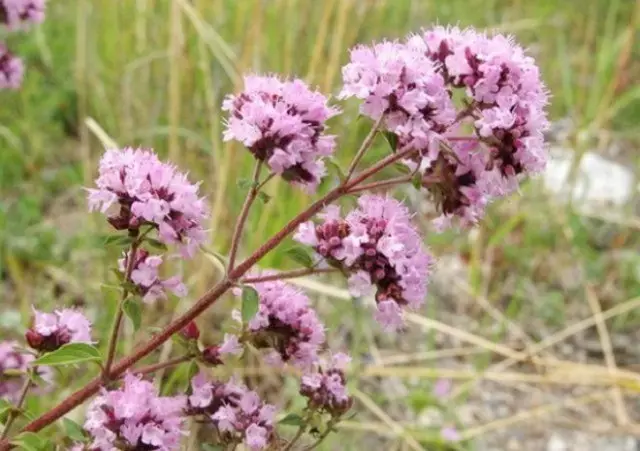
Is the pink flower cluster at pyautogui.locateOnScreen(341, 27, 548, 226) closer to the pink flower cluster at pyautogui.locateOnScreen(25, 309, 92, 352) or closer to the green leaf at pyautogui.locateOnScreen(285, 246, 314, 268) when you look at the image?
the green leaf at pyautogui.locateOnScreen(285, 246, 314, 268)

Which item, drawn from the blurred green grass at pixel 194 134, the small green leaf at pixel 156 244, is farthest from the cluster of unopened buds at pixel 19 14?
the small green leaf at pixel 156 244

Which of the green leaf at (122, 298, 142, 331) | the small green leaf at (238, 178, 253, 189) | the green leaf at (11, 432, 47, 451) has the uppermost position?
the small green leaf at (238, 178, 253, 189)

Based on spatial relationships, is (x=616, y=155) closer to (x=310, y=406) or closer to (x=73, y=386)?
(x=73, y=386)

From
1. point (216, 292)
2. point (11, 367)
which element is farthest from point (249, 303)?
point (11, 367)

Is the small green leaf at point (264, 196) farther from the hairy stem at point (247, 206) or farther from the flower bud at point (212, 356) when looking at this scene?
the flower bud at point (212, 356)

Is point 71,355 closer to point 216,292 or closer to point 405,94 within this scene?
point 216,292

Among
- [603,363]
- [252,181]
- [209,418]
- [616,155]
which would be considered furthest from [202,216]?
[616,155]

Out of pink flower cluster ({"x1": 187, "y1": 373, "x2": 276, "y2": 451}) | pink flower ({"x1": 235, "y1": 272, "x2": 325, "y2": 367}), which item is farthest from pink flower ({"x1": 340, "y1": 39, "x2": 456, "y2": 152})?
pink flower cluster ({"x1": 187, "y1": 373, "x2": 276, "y2": 451})
